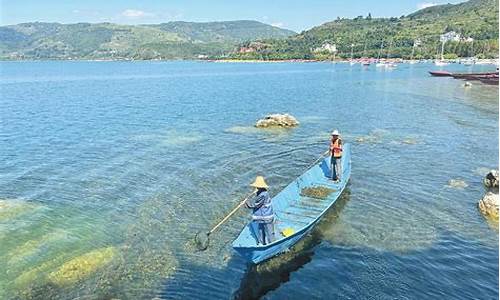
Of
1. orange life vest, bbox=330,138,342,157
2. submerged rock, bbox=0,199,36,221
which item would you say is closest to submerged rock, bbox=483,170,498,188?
orange life vest, bbox=330,138,342,157

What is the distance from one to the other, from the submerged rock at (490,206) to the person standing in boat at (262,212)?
1234 cm

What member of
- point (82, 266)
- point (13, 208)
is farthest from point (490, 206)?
point (13, 208)

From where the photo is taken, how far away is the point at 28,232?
21.2 metres

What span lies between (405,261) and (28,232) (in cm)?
1733

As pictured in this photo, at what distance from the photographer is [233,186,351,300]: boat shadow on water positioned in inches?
625

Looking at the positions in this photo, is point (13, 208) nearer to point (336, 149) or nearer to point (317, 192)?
point (317, 192)

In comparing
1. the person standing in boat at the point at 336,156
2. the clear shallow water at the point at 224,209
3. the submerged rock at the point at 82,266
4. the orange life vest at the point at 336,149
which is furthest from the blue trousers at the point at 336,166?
the submerged rock at the point at 82,266

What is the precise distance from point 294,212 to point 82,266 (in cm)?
952

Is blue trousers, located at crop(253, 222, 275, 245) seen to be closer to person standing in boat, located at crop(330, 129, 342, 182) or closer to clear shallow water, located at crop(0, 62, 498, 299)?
clear shallow water, located at crop(0, 62, 498, 299)

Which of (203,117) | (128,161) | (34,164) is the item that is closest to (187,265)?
(128,161)

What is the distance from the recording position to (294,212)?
2072 centimetres

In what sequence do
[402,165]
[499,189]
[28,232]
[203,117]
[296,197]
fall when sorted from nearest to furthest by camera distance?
1. [28,232]
2. [296,197]
3. [499,189]
4. [402,165]
5. [203,117]

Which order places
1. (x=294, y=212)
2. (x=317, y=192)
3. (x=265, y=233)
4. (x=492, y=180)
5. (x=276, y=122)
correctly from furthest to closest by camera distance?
(x=276, y=122) → (x=492, y=180) → (x=317, y=192) → (x=294, y=212) → (x=265, y=233)

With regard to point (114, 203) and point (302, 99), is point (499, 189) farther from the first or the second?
point (302, 99)
